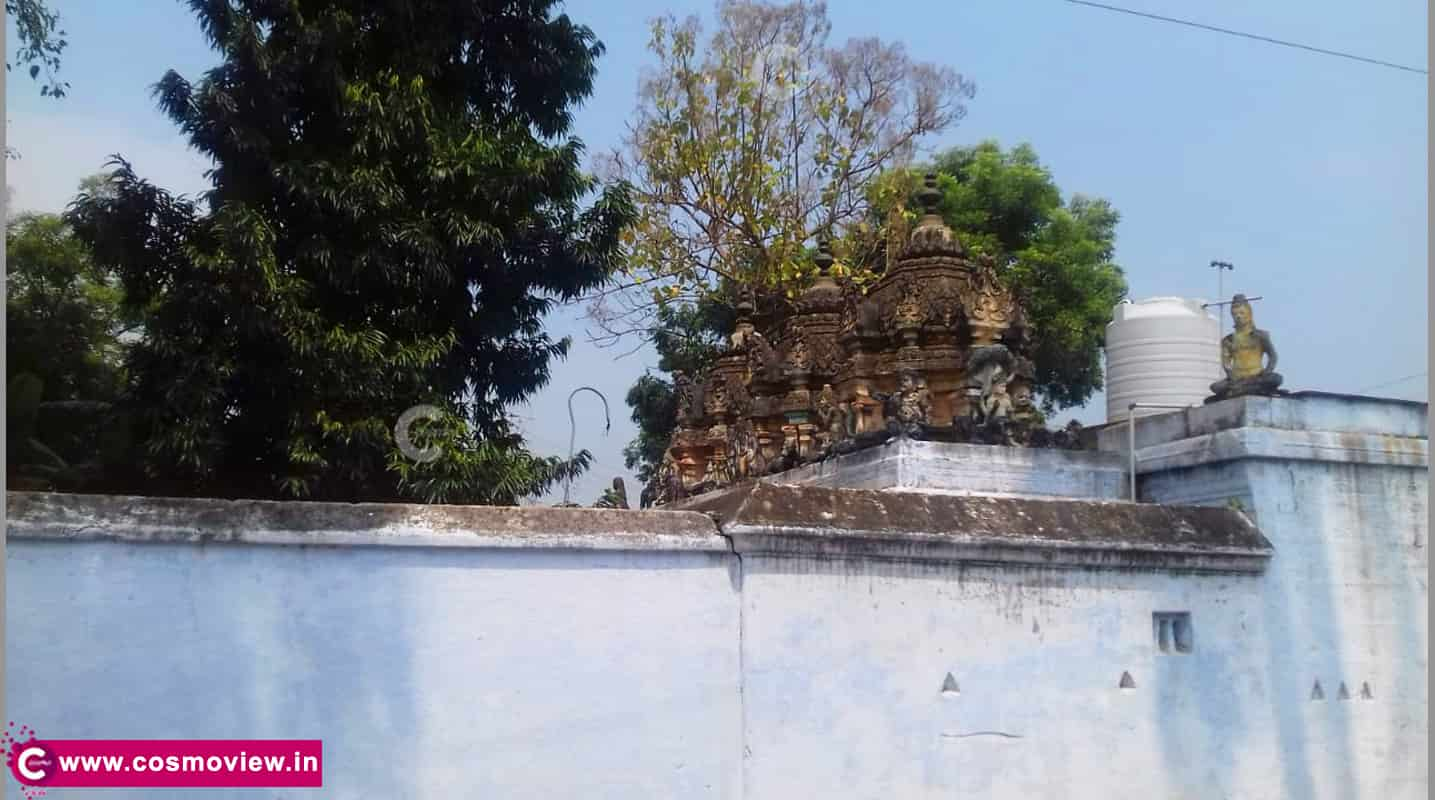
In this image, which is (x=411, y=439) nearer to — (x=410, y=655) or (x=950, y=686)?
(x=410, y=655)

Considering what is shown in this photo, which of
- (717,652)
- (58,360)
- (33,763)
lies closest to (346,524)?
(33,763)

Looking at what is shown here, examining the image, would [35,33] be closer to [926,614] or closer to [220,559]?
[220,559]

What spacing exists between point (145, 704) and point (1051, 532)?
4254mm

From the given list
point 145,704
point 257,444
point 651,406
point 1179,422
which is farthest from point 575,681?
point 651,406

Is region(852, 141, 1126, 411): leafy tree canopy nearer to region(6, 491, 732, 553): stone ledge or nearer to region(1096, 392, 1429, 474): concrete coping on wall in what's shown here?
region(1096, 392, 1429, 474): concrete coping on wall

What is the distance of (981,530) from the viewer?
272 inches

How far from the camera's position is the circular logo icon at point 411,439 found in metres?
9.72

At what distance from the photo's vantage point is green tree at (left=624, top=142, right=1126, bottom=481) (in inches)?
947

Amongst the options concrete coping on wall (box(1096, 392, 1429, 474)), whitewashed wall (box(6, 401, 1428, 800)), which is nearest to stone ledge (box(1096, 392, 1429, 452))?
concrete coping on wall (box(1096, 392, 1429, 474))

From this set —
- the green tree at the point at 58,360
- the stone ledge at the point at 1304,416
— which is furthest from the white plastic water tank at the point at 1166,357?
the green tree at the point at 58,360

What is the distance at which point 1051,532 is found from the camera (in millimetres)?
7098

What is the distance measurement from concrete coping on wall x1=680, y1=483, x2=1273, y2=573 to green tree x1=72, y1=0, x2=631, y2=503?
11.3 ft

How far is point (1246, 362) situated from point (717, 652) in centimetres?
393

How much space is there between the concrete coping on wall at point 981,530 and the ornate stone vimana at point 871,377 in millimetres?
2427
